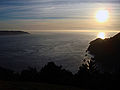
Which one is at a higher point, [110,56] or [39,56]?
[110,56]

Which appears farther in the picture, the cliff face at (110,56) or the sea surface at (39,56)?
the sea surface at (39,56)

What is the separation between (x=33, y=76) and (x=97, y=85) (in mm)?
6656

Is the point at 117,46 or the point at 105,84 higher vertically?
the point at 117,46

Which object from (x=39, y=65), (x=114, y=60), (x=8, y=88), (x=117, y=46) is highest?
(x=117, y=46)

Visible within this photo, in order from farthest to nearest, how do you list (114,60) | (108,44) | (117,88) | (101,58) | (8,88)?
(108,44) → (101,58) → (114,60) → (117,88) → (8,88)

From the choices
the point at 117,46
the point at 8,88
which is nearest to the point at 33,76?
the point at 8,88

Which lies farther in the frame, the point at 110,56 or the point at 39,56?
the point at 39,56

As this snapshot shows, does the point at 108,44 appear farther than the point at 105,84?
Yes

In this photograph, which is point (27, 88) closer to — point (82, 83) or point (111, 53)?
point (82, 83)

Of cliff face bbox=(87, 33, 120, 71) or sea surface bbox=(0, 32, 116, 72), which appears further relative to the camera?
sea surface bbox=(0, 32, 116, 72)

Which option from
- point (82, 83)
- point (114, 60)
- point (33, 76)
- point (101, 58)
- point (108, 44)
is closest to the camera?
point (82, 83)

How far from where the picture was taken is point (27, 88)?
920 centimetres

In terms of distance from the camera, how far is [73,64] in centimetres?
3803

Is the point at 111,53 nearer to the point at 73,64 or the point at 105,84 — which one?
the point at 73,64
